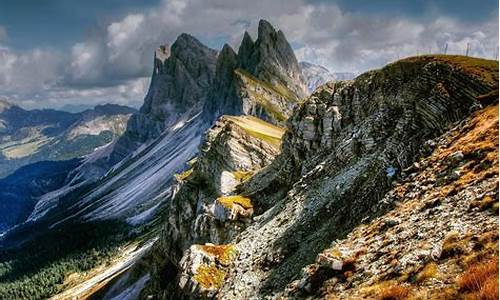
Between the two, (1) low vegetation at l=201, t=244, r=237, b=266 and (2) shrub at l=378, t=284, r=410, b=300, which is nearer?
(2) shrub at l=378, t=284, r=410, b=300

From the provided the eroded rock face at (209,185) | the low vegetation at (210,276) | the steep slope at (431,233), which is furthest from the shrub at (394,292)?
the eroded rock face at (209,185)

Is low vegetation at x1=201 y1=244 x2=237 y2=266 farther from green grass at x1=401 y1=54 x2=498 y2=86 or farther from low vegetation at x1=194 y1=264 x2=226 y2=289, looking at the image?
green grass at x1=401 y1=54 x2=498 y2=86

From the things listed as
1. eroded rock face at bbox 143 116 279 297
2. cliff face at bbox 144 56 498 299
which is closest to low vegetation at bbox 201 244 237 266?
cliff face at bbox 144 56 498 299

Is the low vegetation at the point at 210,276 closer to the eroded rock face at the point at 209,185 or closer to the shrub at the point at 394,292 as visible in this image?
the eroded rock face at the point at 209,185

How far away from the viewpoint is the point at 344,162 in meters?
44.2

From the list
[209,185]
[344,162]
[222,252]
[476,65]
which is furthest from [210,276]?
[209,185]

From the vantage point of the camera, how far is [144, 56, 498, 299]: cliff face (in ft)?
114

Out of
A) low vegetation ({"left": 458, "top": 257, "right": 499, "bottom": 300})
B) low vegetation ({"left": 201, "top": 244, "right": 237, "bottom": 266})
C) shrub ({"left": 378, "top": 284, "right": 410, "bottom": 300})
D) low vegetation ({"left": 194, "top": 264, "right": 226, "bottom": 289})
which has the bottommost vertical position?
low vegetation ({"left": 194, "top": 264, "right": 226, "bottom": 289})

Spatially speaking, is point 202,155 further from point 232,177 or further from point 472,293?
point 472,293

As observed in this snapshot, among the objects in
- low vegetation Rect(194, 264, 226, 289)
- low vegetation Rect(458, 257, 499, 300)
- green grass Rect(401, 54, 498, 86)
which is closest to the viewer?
low vegetation Rect(458, 257, 499, 300)

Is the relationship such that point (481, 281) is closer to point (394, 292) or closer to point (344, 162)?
point (394, 292)

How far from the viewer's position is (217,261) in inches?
1726

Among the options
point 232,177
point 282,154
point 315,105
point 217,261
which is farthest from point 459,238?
point 232,177

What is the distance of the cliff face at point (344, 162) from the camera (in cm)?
3475
